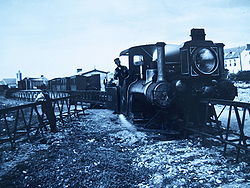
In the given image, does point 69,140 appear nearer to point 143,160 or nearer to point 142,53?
point 143,160

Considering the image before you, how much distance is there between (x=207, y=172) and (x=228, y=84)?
2.83 metres

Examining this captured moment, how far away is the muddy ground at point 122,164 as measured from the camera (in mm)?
3625

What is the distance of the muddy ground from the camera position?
3.62 m

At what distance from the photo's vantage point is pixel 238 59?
136 ft

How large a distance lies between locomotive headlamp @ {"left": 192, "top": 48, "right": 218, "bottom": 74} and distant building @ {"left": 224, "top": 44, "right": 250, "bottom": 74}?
39.4 metres

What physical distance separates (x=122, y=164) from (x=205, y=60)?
3432mm

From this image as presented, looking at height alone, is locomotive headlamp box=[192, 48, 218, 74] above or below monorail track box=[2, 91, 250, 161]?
above

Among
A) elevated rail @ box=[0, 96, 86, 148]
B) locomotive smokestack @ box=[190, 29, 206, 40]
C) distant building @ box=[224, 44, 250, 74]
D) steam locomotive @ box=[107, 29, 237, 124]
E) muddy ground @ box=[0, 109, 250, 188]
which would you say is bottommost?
muddy ground @ box=[0, 109, 250, 188]

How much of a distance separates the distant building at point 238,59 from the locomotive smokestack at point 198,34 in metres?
39.2

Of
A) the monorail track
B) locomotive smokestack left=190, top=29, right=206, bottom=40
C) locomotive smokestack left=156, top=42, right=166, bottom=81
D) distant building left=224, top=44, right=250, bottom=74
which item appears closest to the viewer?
the monorail track

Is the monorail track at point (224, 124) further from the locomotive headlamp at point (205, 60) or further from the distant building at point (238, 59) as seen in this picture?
the distant building at point (238, 59)

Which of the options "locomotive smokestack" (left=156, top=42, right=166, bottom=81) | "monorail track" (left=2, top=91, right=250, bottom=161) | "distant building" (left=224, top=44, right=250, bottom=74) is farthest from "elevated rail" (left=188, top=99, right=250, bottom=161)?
→ "distant building" (left=224, top=44, right=250, bottom=74)

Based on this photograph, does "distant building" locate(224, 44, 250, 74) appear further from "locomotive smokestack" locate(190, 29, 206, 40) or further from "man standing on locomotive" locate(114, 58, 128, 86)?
"locomotive smokestack" locate(190, 29, 206, 40)

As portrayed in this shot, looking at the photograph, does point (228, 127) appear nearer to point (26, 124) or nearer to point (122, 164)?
point (122, 164)
